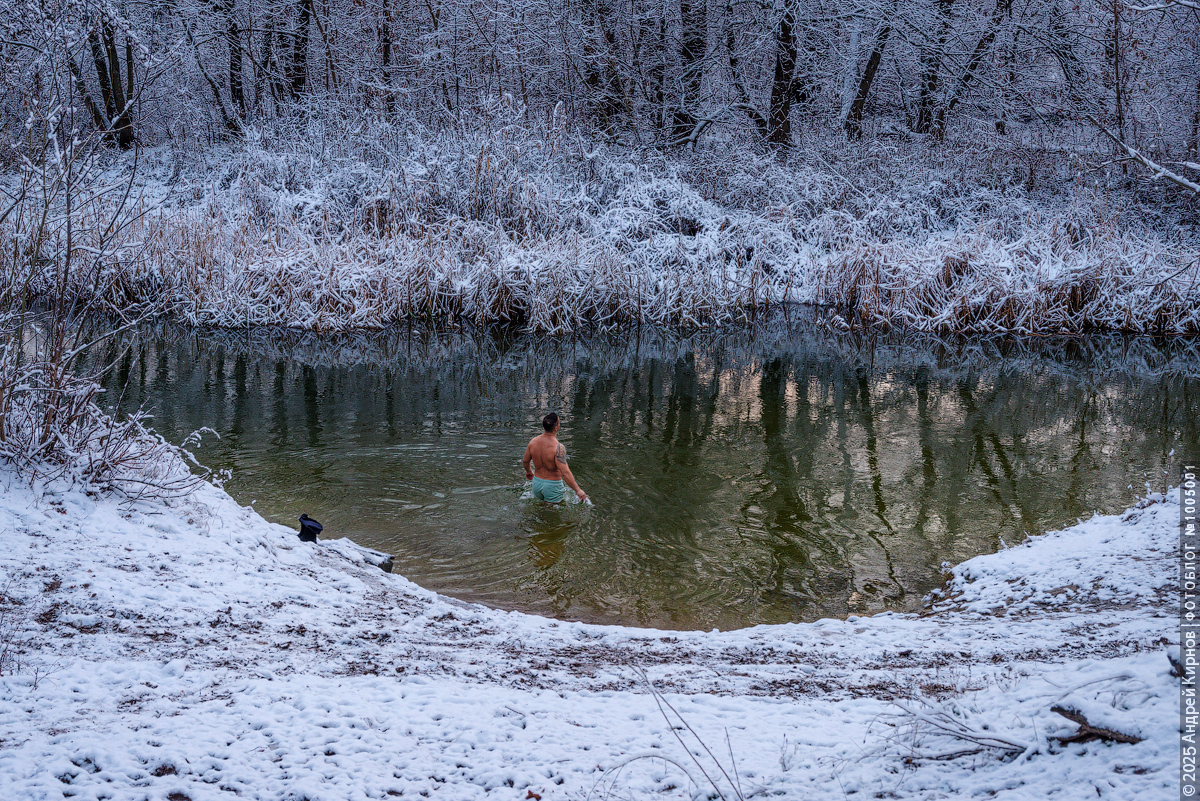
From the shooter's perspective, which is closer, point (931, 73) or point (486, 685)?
point (486, 685)

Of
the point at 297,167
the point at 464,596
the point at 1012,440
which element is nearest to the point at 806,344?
the point at 1012,440

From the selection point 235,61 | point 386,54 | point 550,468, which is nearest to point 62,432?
point 550,468

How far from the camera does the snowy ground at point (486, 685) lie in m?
2.61

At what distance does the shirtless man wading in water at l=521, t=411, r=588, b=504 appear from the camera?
859 cm

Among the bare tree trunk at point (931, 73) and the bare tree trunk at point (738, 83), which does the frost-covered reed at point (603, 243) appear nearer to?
the bare tree trunk at point (738, 83)

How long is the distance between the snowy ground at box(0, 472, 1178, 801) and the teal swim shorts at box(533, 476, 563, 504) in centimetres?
287

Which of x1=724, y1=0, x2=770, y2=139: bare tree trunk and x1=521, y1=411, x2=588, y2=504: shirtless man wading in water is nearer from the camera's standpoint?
x1=521, y1=411, x2=588, y2=504: shirtless man wading in water

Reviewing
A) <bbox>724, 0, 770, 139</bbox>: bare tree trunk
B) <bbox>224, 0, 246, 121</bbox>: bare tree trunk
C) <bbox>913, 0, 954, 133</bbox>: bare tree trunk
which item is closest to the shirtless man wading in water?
<bbox>724, 0, 770, 139</bbox>: bare tree trunk

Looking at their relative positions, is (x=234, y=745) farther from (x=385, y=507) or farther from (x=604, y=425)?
(x=604, y=425)

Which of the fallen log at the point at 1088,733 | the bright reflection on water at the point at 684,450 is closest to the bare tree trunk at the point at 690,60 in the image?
the bright reflection on water at the point at 684,450

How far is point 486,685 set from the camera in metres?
3.74

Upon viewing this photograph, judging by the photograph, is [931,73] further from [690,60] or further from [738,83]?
[690,60]

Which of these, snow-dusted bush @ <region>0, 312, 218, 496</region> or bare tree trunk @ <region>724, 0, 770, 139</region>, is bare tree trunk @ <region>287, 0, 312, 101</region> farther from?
snow-dusted bush @ <region>0, 312, 218, 496</region>

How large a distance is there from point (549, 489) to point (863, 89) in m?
22.1
